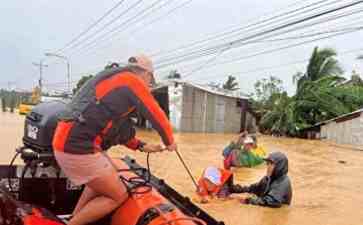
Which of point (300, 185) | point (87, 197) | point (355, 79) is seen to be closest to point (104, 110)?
point (87, 197)

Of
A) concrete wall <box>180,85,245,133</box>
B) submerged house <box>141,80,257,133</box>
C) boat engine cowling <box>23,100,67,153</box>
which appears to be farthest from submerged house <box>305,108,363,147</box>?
boat engine cowling <box>23,100,67,153</box>

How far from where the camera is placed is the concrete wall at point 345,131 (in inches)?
951

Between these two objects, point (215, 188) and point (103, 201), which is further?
point (215, 188)

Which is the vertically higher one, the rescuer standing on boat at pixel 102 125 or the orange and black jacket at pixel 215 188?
the rescuer standing on boat at pixel 102 125

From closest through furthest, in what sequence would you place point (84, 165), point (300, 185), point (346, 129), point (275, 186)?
1. point (84, 165)
2. point (275, 186)
3. point (300, 185)
4. point (346, 129)

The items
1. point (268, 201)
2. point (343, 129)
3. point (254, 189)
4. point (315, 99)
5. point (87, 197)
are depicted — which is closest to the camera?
point (87, 197)

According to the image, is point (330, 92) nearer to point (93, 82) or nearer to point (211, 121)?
point (211, 121)

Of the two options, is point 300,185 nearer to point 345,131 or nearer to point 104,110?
point 104,110

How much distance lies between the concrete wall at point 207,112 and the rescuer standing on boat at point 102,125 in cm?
2500

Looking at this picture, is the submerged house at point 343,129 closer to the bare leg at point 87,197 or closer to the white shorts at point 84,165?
the bare leg at point 87,197

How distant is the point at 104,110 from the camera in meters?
3.02

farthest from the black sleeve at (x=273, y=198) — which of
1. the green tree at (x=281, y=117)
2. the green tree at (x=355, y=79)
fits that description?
the green tree at (x=355, y=79)

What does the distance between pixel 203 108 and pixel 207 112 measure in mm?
466

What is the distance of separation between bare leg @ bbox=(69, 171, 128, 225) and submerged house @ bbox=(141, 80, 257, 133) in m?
24.3
